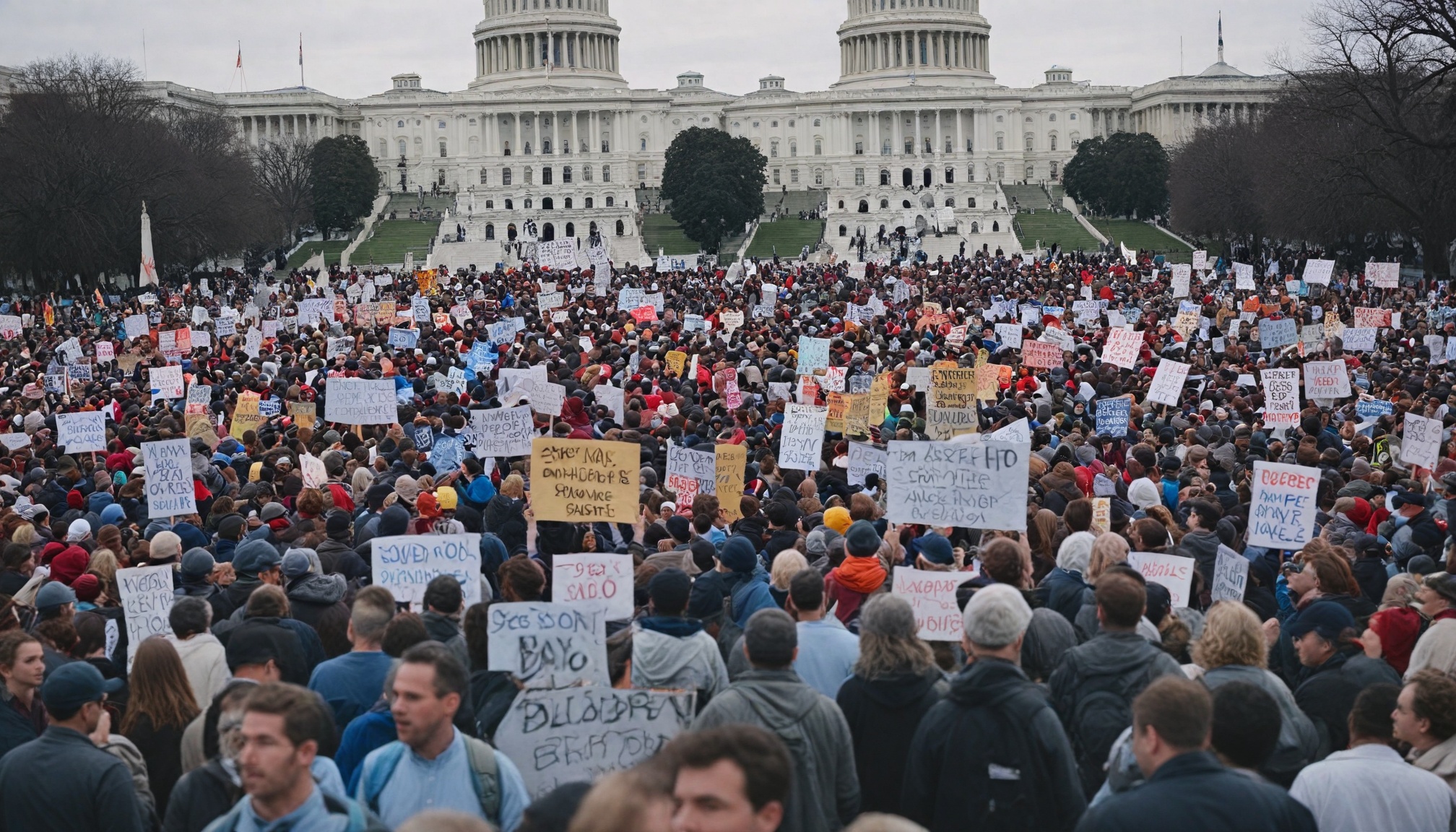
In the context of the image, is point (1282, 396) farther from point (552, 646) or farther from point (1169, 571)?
point (552, 646)

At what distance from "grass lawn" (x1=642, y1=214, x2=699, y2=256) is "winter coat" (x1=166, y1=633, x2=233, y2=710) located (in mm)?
93623

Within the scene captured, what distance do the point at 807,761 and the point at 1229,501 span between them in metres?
7.82

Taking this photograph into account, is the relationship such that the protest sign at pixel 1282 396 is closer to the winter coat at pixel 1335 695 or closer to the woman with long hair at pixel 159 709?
the winter coat at pixel 1335 695

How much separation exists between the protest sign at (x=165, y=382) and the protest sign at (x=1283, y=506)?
15.3 metres

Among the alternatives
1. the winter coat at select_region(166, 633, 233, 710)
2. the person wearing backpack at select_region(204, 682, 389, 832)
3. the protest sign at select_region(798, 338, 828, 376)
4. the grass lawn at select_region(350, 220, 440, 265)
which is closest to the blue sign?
the protest sign at select_region(798, 338, 828, 376)

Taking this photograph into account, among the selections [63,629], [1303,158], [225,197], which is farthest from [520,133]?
[63,629]

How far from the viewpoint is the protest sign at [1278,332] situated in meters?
25.0

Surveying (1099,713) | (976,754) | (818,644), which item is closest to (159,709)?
(818,644)

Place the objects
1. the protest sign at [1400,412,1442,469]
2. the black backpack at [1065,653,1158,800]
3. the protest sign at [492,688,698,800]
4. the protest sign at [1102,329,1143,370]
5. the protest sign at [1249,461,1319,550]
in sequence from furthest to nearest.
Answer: the protest sign at [1102,329,1143,370] < the protest sign at [1400,412,1442,469] < the protest sign at [1249,461,1319,550] < the black backpack at [1065,653,1158,800] < the protest sign at [492,688,698,800]

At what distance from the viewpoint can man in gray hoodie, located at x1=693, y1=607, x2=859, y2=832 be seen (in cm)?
654

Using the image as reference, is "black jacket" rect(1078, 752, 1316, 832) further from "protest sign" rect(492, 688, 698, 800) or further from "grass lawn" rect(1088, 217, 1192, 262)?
"grass lawn" rect(1088, 217, 1192, 262)

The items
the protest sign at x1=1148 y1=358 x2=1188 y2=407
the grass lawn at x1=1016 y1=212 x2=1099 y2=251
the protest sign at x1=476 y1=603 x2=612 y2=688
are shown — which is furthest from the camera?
the grass lawn at x1=1016 y1=212 x2=1099 y2=251

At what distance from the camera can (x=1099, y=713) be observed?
284 inches

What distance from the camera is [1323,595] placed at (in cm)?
908
